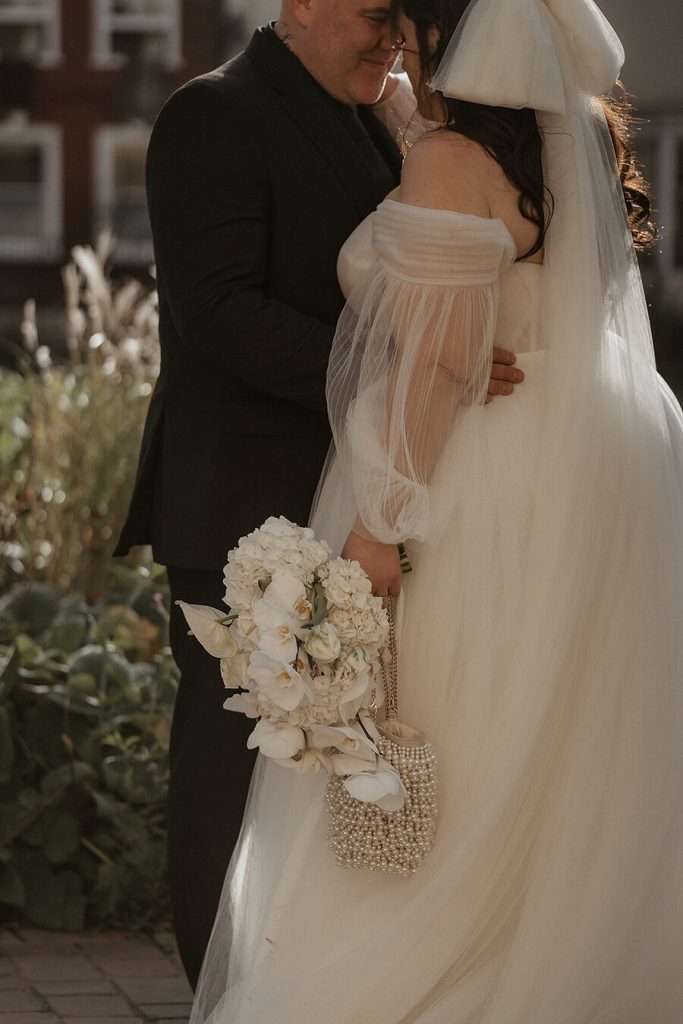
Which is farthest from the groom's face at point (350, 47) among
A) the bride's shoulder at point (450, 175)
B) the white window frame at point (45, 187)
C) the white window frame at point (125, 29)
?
the white window frame at point (125, 29)

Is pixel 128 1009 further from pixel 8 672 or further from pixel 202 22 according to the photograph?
pixel 202 22

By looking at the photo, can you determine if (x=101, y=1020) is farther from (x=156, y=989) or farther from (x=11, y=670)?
(x=11, y=670)

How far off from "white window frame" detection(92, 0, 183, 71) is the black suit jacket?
21.9 meters

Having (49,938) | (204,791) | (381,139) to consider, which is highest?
(381,139)

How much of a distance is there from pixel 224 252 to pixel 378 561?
29.7 inches

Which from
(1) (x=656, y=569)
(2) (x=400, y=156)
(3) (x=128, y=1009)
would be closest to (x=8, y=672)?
(3) (x=128, y=1009)

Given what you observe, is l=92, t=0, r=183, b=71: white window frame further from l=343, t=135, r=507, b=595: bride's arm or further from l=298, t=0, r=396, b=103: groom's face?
l=343, t=135, r=507, b=595: bride's arm

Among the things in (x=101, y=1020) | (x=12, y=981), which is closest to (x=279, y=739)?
(x=101, y=1020)

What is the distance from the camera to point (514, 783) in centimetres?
270

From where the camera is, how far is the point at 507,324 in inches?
112

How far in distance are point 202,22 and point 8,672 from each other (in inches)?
847

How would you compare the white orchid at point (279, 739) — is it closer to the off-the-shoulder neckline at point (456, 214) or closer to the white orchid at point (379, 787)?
the white orchid at point (379, 787)

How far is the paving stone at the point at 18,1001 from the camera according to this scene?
3.35 metres

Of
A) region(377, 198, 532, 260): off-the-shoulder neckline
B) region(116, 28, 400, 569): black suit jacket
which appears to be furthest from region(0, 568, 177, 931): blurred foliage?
region(377, 198, 532, 260): off-the-shoulder neckline
